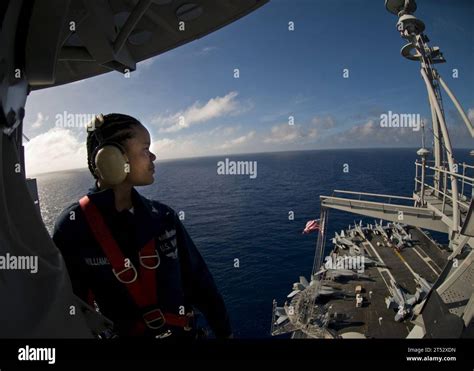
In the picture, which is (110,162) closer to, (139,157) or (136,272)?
(139,157)

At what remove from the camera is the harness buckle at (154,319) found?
1.95 meters

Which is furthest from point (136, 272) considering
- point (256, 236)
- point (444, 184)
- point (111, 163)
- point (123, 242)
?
point (256, 236)

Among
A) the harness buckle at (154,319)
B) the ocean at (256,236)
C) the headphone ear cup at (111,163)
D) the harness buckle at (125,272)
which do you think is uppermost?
the headphone ear cup at (111,163)

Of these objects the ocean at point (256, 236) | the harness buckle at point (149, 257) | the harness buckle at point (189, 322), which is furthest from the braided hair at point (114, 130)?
the ocean at point (256, 236)

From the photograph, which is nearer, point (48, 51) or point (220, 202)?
point (48, 51)

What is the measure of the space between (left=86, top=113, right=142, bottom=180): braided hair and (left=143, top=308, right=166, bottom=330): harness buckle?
3.99ft

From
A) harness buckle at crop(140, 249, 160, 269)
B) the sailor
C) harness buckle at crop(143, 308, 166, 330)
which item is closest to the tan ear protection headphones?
the sailor

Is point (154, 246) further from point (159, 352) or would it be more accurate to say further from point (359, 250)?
point (359, 250)

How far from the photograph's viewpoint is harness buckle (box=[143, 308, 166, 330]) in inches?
76.6

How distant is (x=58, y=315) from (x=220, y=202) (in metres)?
75.7

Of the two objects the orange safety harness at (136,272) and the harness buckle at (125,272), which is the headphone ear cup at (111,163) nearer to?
the orange safety harness at (136,272)

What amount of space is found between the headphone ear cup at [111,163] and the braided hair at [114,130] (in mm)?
123

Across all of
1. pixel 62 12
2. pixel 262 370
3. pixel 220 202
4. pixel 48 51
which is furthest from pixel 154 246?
pixel 220 202

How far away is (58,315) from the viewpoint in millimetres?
1719
